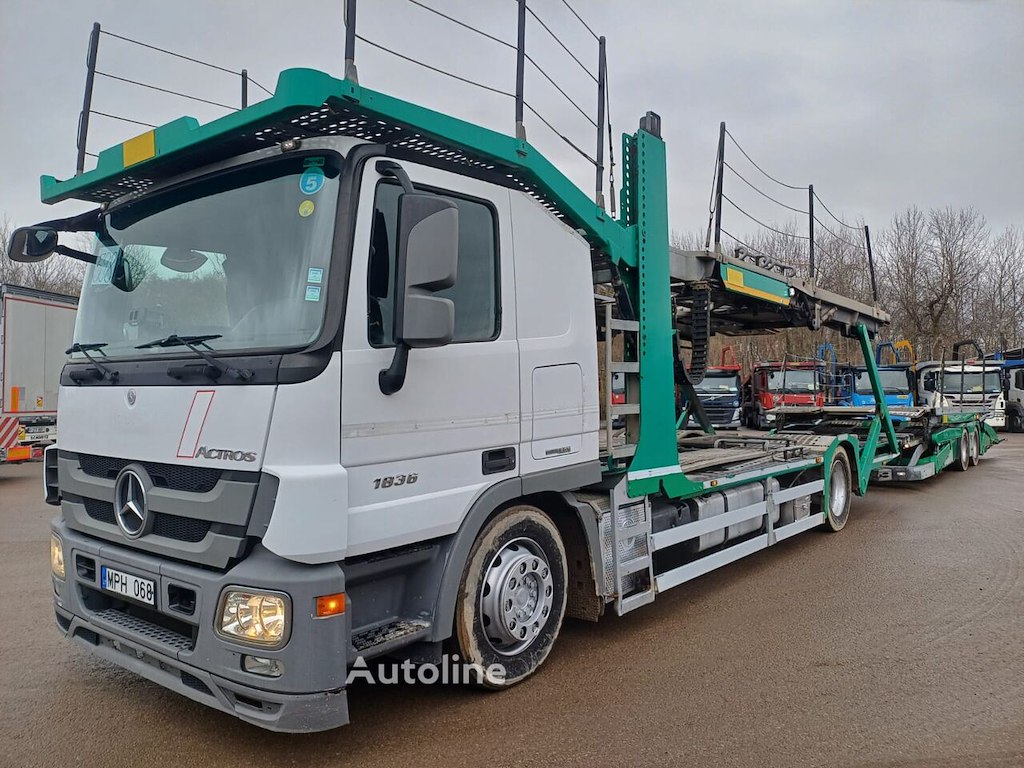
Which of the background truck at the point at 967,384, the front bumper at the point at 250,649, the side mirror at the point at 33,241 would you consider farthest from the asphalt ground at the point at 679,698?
the background truck at the point at 967,384

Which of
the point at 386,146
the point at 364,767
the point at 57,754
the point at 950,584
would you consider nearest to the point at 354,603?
the point at 364,767

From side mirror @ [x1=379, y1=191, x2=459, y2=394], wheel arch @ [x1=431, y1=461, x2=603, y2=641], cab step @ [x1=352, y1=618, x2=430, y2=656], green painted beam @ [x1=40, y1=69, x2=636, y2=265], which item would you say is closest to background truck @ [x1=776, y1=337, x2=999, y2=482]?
wheel arch @ [x1=431, y1=461, x2=603, y2=641]

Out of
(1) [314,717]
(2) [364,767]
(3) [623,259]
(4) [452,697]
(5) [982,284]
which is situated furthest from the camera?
(5) [982,284]

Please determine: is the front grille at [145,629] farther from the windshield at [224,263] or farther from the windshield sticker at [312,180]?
the windshield sticker at [312,180]

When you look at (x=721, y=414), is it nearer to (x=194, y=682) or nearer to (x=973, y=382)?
(x=973, y=382)

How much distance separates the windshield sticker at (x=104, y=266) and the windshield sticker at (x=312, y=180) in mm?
1354

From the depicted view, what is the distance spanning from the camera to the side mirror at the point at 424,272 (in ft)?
9.98

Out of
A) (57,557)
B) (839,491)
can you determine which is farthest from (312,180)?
(839,491)

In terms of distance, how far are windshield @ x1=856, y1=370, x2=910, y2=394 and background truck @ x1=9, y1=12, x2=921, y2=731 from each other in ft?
58.8

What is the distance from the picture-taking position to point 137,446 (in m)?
3.34

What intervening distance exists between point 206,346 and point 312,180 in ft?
2.79

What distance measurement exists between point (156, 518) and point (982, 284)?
39.4 m

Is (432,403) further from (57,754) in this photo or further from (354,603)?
(57,754)

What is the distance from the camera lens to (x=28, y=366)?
41.2 feet
